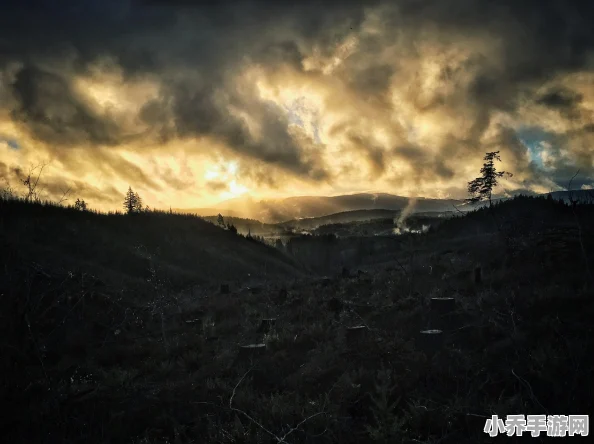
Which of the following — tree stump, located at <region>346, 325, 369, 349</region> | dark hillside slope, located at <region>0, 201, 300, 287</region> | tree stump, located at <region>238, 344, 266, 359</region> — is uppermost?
dark hillside slope, located at <region>0, 201, 300, 287</region>

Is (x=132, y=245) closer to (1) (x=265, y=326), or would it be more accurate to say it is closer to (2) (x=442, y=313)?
(1) (x=265, y=326)

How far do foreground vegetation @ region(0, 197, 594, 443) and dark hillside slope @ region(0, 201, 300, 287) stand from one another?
6430 mm

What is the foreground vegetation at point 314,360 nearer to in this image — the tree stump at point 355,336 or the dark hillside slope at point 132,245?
the tree stump at point 355,336

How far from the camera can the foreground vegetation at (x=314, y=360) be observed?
6.36 metres

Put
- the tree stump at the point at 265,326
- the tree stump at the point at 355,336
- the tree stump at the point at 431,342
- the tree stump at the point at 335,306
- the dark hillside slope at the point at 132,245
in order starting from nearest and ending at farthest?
1. the tree stump at the point at 431,342
2. the tree stump at the point at 355,336
3. the tree stump at the point at 265,326
4. the tree stump at the point at 335,306
5. the dark hillside slope at the point at 132,245

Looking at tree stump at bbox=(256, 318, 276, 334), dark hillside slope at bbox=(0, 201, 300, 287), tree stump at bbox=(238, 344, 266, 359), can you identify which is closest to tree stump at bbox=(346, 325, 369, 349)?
tree stump at bbox=(238, 344, 266, 359)

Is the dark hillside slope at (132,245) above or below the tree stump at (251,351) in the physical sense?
above

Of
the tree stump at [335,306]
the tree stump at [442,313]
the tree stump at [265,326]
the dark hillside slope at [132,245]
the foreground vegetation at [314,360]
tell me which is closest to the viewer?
the foreground vegetation at [314,360]

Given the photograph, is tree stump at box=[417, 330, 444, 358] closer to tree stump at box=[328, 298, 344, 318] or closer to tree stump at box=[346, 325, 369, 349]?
tree stump at box=[346, 325, 369, 349]

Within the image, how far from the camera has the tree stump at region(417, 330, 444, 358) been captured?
9.55m

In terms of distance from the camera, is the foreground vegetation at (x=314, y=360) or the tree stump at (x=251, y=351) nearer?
the foreground vegetation at (x=314, y=360)

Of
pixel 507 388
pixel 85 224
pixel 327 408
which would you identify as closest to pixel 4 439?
pixel 327 408

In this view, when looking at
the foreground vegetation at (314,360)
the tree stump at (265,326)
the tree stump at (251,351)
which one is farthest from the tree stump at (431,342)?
the tree stump at (265,326)

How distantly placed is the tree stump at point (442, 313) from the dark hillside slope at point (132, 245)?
63.1 feet
